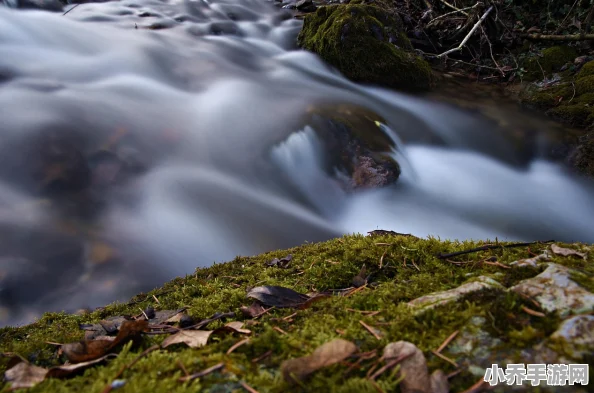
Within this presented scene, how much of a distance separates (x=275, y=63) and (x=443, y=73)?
4400mm

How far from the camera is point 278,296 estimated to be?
5.98ft

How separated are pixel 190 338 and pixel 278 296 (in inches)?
19.3

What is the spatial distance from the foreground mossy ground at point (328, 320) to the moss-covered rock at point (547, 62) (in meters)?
8.99

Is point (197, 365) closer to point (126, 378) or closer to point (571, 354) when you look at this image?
point (126, 378)

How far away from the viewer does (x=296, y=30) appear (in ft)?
38.0

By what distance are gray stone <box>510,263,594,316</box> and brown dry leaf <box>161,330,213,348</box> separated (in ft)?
3.91

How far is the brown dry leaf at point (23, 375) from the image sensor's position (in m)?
1.20

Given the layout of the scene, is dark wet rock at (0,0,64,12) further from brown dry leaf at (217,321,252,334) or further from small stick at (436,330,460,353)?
small stick at (436,330,460,353)

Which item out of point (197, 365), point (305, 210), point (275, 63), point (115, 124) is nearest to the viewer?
point (197, 365)

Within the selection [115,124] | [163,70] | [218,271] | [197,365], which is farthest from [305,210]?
[163,70]

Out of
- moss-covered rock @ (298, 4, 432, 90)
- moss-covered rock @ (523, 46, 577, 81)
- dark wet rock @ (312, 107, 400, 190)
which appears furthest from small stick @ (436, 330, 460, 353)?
moss-covered rock @ (523, 46, 577, 81)

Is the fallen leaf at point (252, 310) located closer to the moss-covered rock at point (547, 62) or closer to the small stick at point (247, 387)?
the small stick at point (247, 387)

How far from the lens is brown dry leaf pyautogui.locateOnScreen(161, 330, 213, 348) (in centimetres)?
142

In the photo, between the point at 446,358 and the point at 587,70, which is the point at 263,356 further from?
the point at 587,70
